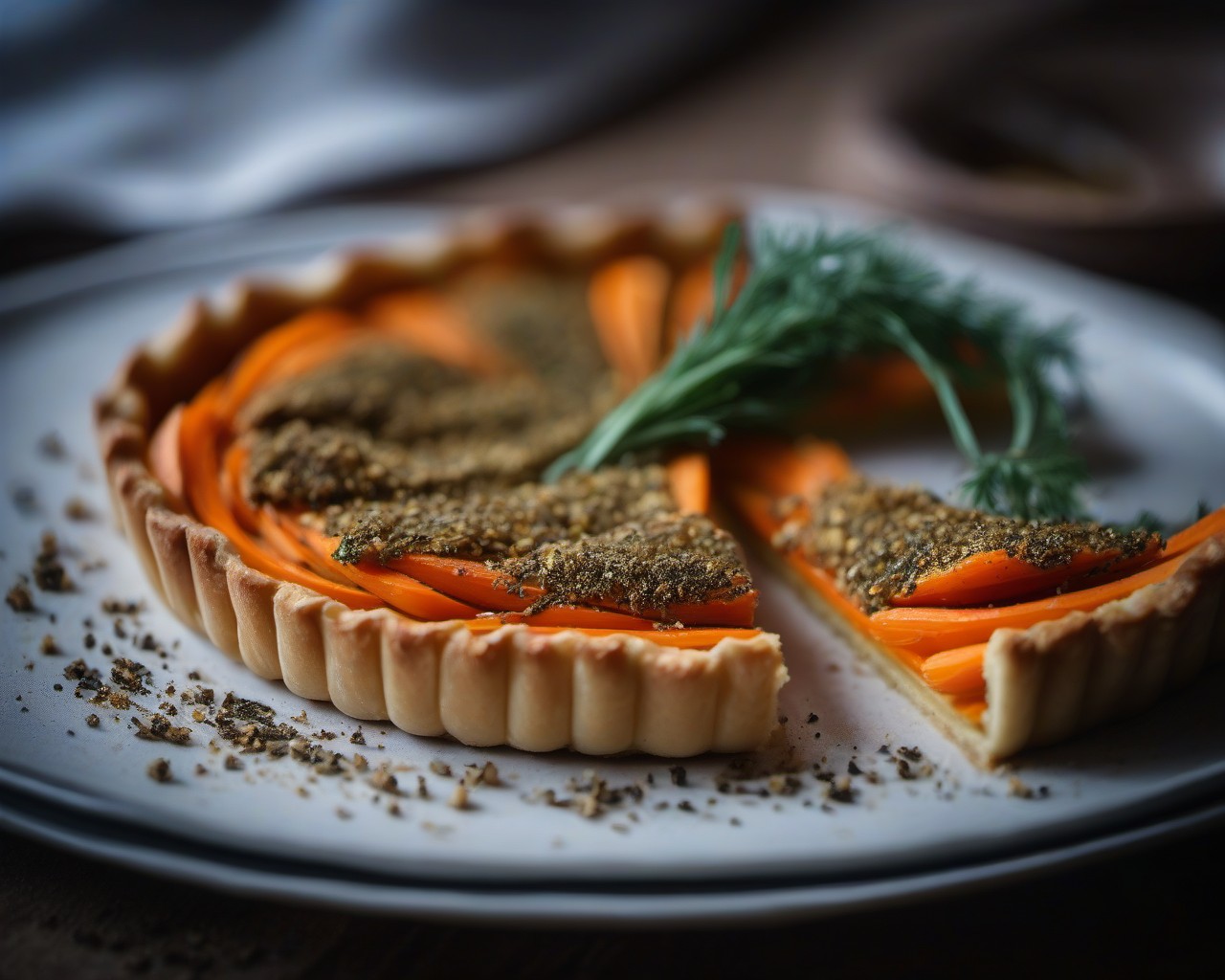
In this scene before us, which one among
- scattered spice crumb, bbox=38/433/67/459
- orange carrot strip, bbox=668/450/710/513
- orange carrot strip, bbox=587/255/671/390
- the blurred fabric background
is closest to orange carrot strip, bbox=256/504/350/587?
orange carrot strip, bbox=668/450/710/513

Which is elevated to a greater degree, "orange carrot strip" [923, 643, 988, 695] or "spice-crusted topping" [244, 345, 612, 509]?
"spice-crusted topping" [244, 345, 612, 509]

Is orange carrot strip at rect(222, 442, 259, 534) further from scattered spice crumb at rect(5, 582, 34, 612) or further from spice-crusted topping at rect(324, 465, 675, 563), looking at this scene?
scattered spice crumb at rect(5, 582, 34, 612)

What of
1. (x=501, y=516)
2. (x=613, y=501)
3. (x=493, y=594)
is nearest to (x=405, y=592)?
(x=493, y=594)

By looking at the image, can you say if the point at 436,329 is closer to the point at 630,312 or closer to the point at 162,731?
the point at 630,312

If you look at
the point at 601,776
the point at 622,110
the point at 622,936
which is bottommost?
the point at 622,936

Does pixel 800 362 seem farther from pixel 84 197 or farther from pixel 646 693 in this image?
pixel 84 197

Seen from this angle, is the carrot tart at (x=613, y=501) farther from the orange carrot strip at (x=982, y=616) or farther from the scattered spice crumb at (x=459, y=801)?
the scattered spice crumb at (x=459, y=801)
